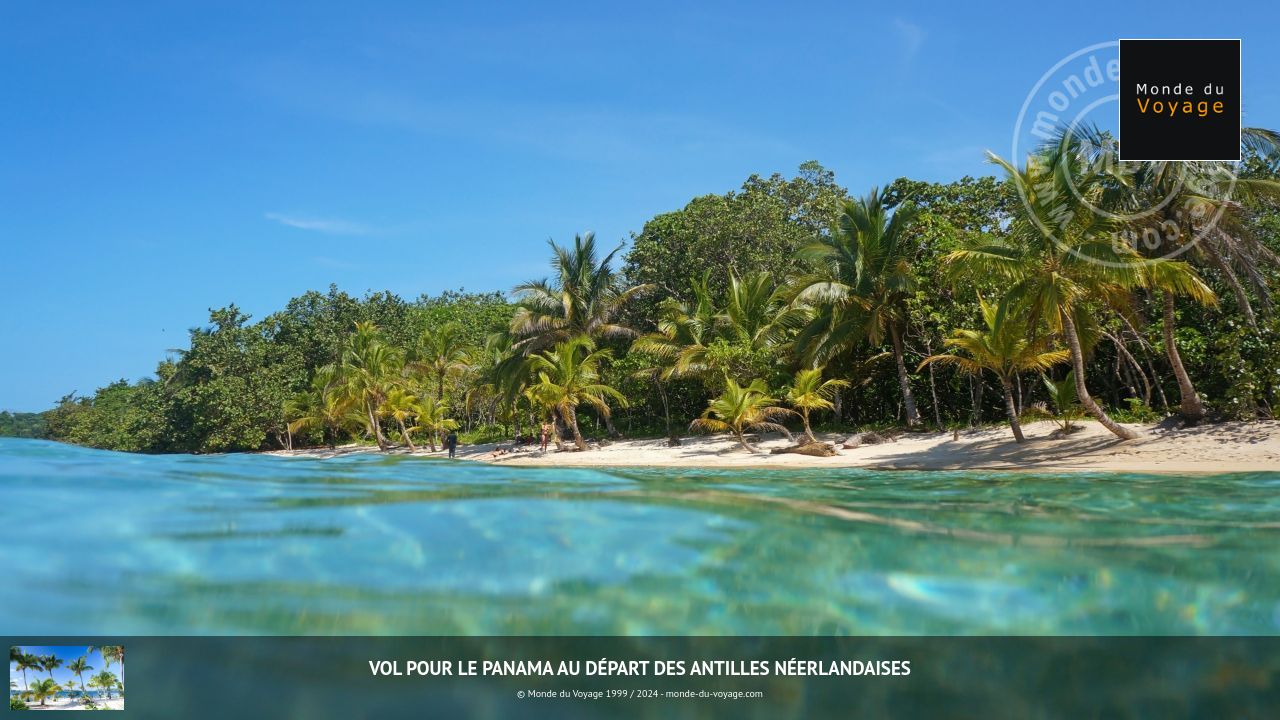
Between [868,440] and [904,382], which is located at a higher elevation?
[904,382]

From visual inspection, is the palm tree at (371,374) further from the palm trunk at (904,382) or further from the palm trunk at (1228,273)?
the palm trunk at (1228,273)

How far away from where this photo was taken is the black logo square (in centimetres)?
1227

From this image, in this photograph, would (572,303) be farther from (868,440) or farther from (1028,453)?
(1028,453)

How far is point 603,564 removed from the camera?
511cm

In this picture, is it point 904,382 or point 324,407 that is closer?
point 904,382

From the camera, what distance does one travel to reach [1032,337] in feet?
58.4

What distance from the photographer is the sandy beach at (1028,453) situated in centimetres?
1473

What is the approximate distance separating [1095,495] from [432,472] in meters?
7.74

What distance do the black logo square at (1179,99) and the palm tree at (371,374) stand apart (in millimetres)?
30531

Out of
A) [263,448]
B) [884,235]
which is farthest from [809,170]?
[263,448]

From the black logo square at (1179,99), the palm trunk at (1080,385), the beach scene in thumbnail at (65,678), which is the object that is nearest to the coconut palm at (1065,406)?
the palm trunk at (1080,385)

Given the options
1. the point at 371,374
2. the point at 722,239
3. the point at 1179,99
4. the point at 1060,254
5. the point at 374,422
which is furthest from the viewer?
the point at 374,422

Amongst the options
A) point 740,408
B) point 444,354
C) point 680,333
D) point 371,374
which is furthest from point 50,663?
point 371,374

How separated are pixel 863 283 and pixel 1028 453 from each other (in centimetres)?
828
